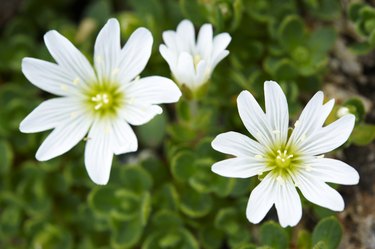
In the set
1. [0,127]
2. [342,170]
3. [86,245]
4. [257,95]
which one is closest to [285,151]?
[342,170]

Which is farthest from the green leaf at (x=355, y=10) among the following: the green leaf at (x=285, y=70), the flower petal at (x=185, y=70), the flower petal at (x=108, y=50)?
the flower petal at (x=108, y=50)

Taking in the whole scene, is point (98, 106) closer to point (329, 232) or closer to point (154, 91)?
point (154, 91)

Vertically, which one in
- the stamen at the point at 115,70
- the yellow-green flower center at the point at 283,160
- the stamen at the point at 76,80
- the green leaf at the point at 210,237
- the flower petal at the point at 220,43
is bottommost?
the green leaf at the point at 210,237

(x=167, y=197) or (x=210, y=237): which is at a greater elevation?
(x=167, y=197)

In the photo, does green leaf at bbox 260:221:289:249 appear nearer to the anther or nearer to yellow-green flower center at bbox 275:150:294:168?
yellow-green flower center at bbox 275:150:294:168

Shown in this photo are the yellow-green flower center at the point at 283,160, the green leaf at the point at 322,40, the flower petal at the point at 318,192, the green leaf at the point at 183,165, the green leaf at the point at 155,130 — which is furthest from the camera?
the green leaf at the point at 155,130

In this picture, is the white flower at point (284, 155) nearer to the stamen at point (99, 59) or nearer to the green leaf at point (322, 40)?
the stamen at point (99, 59)

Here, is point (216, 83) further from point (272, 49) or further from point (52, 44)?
point (52, 44)

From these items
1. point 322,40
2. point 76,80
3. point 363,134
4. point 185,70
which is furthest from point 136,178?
point 322,40
